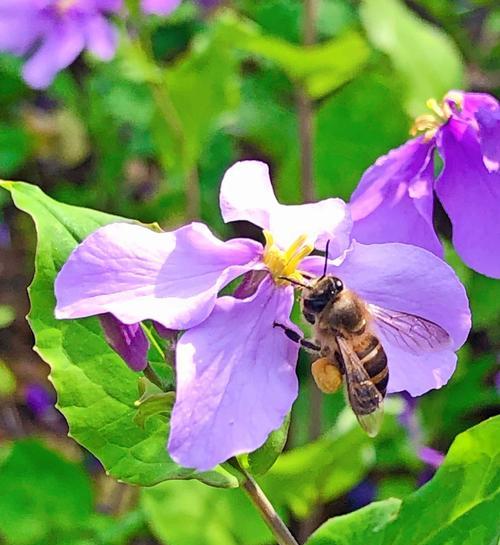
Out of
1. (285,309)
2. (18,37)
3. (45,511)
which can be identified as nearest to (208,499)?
(45,511)

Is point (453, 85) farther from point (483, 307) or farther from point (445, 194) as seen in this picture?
point (445, 194)

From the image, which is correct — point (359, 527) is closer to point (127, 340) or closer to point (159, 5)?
point (127, 340)

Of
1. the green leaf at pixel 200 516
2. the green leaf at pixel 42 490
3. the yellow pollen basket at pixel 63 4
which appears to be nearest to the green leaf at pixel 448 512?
the green leaf at pixel 200 516

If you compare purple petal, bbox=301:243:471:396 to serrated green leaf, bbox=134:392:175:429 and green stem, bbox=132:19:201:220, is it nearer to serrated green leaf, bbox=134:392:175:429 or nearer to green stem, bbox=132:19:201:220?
serrated green leaf, bbox=134:392:175:429

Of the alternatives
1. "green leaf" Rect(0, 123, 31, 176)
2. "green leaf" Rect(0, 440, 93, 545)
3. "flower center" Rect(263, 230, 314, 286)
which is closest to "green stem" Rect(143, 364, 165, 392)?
"flower center" Rect(263, 230, 314, 286)

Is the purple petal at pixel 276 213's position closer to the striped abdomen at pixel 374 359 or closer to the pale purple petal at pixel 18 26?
the striped abdomen at pixel 374 359
